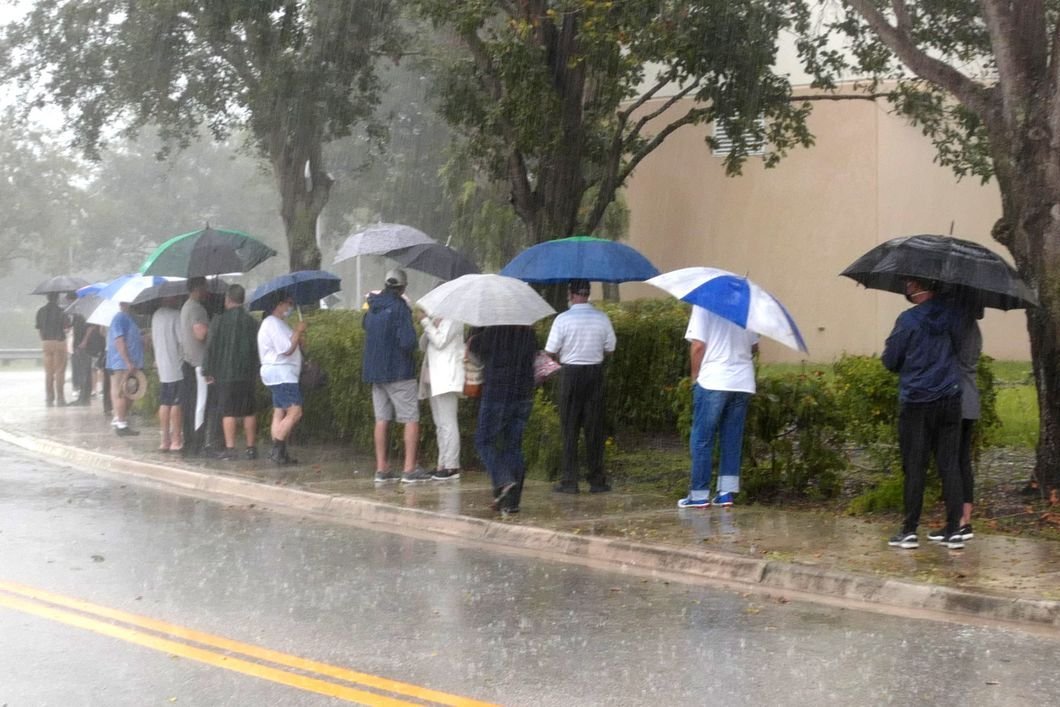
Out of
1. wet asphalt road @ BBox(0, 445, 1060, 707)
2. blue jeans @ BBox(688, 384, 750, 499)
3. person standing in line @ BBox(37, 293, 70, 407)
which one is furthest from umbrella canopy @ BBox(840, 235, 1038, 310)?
person standing in line @ BBox(37, 293, 70, 407)

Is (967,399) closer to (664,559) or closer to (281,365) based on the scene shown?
(664,559)

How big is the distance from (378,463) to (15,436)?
24.1 ft

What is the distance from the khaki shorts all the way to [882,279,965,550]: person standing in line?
516cm

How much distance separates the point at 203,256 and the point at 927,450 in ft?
27.7

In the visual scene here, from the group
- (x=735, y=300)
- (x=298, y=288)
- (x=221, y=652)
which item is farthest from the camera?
(x=298, y=288)

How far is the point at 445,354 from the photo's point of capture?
13.0m

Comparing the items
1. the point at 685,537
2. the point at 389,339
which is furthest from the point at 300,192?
the point at 685,537

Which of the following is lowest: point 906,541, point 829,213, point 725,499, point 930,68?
point 906,541

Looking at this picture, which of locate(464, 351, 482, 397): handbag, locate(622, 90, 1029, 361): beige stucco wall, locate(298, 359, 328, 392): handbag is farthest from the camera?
locate(622, 90, 1029, 361): beige stucco wall

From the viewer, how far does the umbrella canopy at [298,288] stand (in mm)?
14547

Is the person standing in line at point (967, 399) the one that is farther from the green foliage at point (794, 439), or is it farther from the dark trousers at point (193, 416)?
the dark trousers at point (193, 416)

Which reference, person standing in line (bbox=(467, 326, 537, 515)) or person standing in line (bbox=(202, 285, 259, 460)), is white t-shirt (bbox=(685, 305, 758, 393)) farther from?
person standing in line (bbox=(202, 285, 259, 460))

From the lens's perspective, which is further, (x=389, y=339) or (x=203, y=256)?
(x=203, y=256)

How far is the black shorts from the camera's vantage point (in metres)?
14.8
